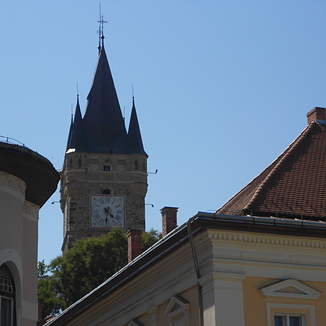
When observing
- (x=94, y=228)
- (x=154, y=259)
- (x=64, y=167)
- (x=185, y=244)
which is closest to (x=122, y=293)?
(x=154, y=259)

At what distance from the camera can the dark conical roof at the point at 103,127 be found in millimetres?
100312

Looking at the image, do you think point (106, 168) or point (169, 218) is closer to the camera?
point (169, 218)

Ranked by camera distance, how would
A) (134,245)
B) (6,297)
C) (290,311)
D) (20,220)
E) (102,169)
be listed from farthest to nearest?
1. (102,169)
2. (134,245)
3. (20,220)
4. (6,297)
5. (290,311)

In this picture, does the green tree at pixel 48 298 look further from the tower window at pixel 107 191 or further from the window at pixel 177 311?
the tower window at pixel 107 191

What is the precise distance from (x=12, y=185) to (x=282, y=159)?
21.0 ft

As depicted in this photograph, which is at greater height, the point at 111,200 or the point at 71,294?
the point at 111,200

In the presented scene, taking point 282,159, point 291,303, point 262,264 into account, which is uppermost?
point 282,159

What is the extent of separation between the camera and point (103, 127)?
331 feet

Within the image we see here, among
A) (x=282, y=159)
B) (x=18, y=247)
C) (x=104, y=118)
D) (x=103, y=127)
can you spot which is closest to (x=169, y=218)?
(x=282, y=159)

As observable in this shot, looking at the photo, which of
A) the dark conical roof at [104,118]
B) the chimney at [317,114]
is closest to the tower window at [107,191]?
the dark conical roof at [104,118]

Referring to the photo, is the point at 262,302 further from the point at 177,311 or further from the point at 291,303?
the point at 177,311

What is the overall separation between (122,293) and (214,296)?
230 inches

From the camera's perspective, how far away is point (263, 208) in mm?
19156

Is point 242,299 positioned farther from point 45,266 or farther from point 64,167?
point 64,167
